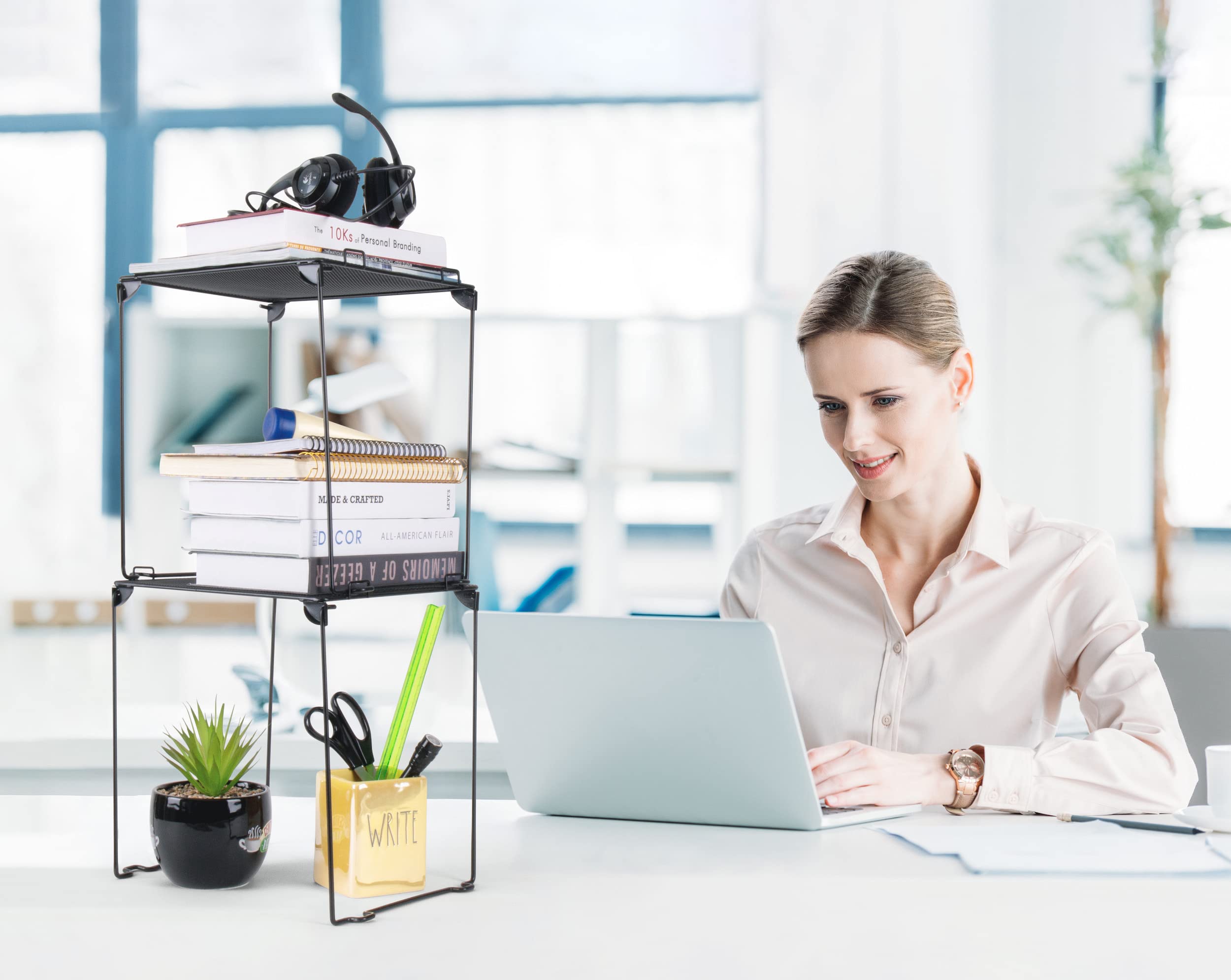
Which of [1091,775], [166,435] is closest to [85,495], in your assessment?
[166,435]

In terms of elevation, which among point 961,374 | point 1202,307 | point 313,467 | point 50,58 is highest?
point 50,58

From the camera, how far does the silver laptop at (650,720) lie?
1.11 m

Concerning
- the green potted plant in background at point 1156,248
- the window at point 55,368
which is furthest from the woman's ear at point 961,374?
the window at point 55,368

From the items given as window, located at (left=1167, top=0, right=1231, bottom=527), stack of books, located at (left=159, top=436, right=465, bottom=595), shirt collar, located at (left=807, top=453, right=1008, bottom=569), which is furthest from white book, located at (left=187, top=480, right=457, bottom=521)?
window, located at (left=1167, top=0, right=1231, bottom=527)

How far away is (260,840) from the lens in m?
1.01

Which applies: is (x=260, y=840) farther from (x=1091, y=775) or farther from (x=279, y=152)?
(x=279, y=152)

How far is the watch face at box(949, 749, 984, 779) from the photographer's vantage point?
51.6 inches

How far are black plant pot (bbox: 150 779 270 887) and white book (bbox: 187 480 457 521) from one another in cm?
24

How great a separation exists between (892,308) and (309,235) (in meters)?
0.94

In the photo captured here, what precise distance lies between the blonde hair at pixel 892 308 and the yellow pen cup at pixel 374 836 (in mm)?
961

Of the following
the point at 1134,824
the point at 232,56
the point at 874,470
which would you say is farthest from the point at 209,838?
the point at 232,56

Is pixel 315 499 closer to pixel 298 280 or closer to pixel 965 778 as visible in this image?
pixel 298 280

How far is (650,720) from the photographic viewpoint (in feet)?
3.82

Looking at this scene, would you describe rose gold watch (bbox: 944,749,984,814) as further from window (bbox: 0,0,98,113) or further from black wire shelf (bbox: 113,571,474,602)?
window (bbox: 0,0,98,113)
